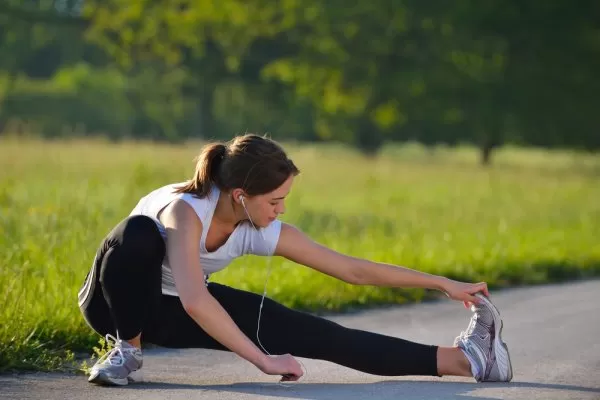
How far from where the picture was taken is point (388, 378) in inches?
219

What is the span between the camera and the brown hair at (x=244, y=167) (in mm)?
4988

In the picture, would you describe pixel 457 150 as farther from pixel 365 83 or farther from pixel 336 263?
pixel 336 263

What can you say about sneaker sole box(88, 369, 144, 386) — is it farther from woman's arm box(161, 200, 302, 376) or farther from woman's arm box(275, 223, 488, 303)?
woman's arm box(275, 223, 488, 303)

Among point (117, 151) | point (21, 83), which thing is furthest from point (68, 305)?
point (21, 83)

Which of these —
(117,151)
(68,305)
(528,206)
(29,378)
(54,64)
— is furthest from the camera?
(54,64)

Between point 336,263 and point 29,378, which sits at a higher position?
point 336,263

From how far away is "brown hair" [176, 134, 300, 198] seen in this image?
4988mm

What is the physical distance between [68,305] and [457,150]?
50.5 meters

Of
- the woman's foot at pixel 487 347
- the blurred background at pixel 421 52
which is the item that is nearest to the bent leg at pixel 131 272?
the woman's foot at pixel 487 347

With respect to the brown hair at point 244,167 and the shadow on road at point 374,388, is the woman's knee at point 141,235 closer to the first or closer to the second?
the brown hair at point 244,167

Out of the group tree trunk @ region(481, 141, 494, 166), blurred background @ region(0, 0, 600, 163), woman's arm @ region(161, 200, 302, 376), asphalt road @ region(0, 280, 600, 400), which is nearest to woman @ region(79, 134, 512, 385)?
woman's arm @ region(161, 200, 302, 376)

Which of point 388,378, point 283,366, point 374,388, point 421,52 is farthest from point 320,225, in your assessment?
point 421,52

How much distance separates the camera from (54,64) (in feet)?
223

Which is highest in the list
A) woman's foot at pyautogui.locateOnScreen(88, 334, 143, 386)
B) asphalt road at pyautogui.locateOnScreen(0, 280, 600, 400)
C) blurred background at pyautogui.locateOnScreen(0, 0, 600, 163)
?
blurred background at pyautogui.locateOnScreen(0, 0, 600, 163)
